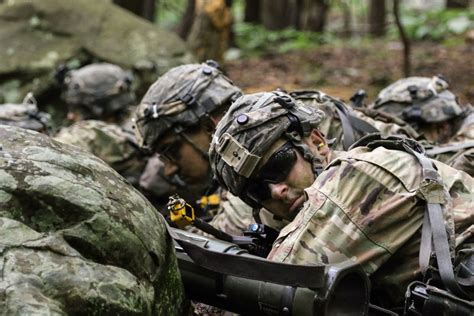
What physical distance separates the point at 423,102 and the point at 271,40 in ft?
35.0

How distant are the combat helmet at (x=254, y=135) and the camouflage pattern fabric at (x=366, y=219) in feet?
1.26

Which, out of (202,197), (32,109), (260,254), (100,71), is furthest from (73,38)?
(260,254)

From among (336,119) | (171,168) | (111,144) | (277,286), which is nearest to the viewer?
(277,286)

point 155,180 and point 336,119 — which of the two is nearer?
point 336,119

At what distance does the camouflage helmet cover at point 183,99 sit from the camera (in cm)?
496

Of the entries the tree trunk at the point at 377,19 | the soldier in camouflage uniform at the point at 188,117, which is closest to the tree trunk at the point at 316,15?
the tree trunk at the point at 377,19

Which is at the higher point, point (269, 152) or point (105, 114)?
point (269, 152)

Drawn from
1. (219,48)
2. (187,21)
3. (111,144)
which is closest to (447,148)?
(111,144)

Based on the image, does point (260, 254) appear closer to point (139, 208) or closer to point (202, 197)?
point (139, 208)

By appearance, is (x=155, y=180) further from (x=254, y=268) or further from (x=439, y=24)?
(x=439, y=24)

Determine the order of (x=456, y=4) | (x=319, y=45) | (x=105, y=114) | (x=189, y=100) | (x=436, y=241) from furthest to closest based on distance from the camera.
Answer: (x=456, y=4), (x=319, y=45), (x=105, y=114), (x=189, y=100), (x=436, y=241)

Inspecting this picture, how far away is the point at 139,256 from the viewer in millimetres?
2828

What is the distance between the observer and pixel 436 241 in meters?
2.88

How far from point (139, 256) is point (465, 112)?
4.12 meters
